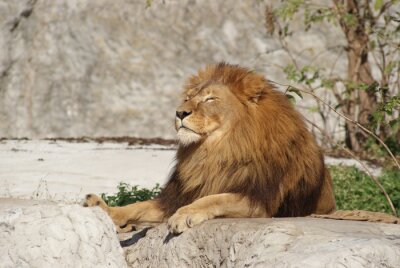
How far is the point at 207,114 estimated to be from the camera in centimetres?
541

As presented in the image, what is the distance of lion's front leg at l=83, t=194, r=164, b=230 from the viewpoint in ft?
18.0

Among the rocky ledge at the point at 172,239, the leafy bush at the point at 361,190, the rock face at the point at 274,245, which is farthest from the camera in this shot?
the leafy bush at the point at 361,190

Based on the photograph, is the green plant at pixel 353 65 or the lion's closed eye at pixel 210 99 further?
the green plant at pixel 353 65

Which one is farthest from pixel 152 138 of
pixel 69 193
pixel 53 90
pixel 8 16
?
pixel 69 193

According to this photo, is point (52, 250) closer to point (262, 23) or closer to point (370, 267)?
point (370, 267)

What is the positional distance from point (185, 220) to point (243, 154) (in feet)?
1.84

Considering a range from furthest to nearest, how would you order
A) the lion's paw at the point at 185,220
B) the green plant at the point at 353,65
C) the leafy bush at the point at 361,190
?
the green plant at the point at 353,65
the leafy bush at the point at 361,190
the lion's paw at the point at 185,220

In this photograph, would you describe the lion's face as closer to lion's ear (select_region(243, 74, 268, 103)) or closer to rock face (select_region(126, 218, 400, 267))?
lion's ear (select_region(243, 74, 268, 103))

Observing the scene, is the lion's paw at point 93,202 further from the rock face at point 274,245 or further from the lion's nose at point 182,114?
the lion's nose at point 182,114

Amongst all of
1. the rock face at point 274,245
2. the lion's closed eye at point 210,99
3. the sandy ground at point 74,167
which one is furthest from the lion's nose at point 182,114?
the sandy ground at point 74,167

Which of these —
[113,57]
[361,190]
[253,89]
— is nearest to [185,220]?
[253,89]

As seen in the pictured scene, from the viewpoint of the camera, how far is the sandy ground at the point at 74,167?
27.5 ft

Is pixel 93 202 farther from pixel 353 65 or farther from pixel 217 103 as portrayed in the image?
pixel 353 65

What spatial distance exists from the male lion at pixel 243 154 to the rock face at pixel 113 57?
18.6 feet
